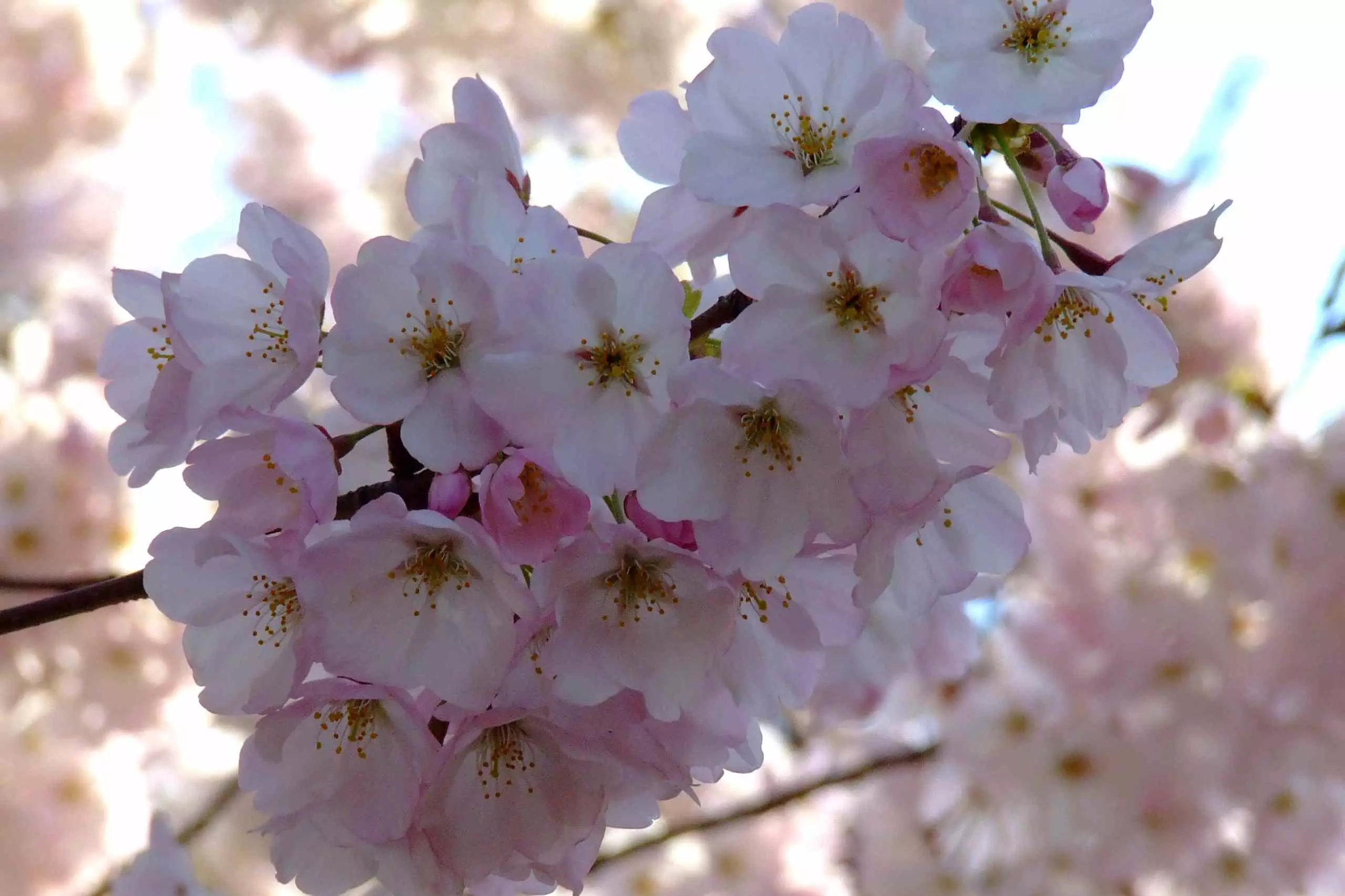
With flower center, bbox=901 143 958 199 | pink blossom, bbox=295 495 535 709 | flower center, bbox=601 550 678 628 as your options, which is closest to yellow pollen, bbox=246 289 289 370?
pink blossom, bbox=295 495 535 709

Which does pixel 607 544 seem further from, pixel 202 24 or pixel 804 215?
pixel 202 24

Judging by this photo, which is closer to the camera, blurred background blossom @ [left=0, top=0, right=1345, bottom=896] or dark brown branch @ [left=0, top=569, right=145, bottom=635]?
dark brown branch @ [left=0, top=569, right=145, bottom=635]

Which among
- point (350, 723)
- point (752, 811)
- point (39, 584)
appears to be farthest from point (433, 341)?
point (752, 811)

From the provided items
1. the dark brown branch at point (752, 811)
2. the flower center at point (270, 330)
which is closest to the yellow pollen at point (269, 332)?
the flower center at point (270, 330)

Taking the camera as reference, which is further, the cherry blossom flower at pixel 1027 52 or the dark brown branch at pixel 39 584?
the dark brown branch at pixel 39 584

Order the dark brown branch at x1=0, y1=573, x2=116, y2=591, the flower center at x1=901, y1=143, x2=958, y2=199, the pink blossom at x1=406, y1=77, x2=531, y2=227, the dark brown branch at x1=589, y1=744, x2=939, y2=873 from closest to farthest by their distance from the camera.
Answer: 1. the flower center at x1=901, y1=143, x2=958, y2=199
2. the pink blossom at x1=406, y1=77, x2=531, y2=227
3. the dark brown branch at x1=0, y1=573, x2=116, y2=591
4. the dark brown branch at x1=589, y1=744, x2=939, y2=873

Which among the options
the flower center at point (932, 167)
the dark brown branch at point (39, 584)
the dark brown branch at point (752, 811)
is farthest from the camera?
the dark brown branch at point (752, 811)

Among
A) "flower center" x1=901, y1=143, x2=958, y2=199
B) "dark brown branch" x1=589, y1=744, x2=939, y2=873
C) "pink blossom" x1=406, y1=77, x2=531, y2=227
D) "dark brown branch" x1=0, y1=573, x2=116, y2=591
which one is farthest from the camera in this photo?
"dark brown branch" x1=589, y1=744, x2=939, y2=873

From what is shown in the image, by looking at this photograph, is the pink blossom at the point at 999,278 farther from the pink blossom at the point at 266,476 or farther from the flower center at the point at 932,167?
the pink blossom at the point at 266,476

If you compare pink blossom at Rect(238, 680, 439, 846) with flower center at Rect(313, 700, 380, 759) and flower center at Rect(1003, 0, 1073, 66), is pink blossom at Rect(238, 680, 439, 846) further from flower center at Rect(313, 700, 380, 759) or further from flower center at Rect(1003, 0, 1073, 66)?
flower center at Rect(1003, 0, 1073, 66)
